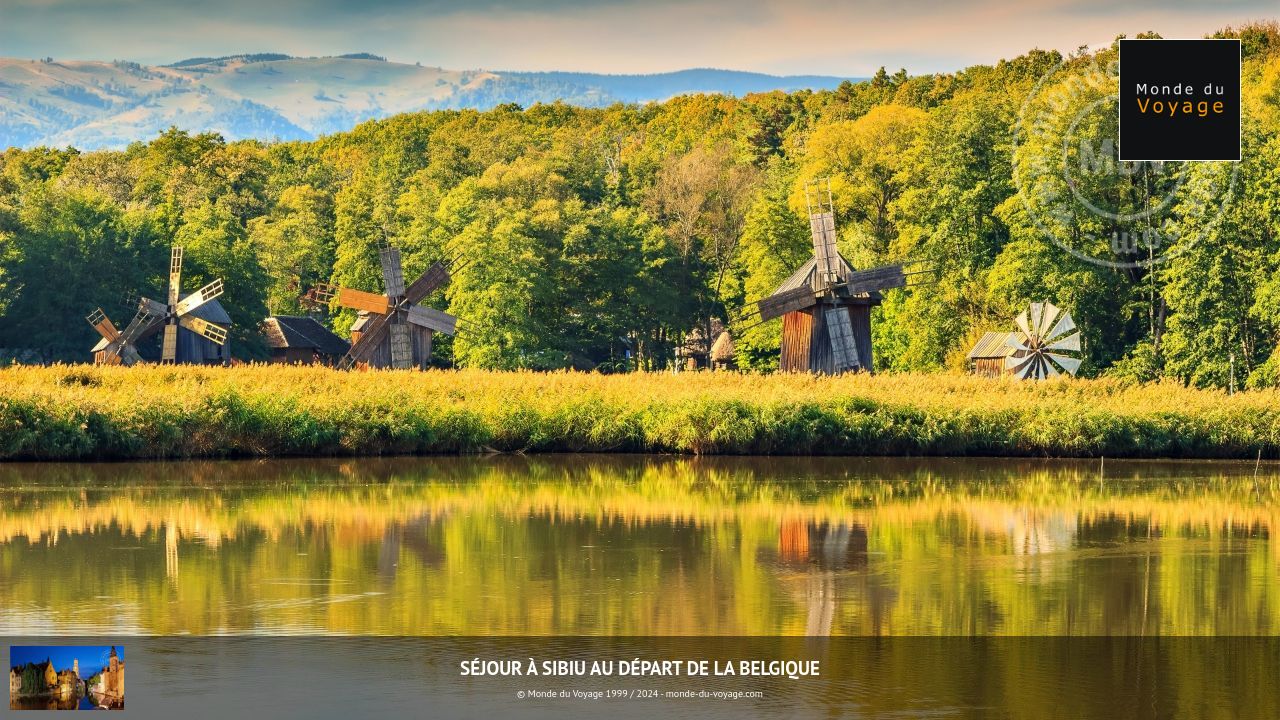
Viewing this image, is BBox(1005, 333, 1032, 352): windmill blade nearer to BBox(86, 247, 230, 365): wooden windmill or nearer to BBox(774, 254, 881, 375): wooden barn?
BBox(774, 254, 881, 375): wooden barn

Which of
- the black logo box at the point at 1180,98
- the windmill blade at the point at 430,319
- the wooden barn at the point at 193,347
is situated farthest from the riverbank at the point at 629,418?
the wooden barn at the point at 193,347

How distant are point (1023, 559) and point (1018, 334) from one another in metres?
28.8

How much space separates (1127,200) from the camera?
5041 centimetres

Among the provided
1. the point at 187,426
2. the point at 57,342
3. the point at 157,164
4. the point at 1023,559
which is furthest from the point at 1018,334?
the point at 157,164

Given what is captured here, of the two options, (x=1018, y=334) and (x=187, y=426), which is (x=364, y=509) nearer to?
(x=187, y=426)

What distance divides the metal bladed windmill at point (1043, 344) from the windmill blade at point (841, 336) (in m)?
4.94

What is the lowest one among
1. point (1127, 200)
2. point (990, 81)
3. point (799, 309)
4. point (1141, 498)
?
point (1141, 498)

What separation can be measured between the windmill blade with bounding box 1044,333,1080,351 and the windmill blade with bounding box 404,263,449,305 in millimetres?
17960

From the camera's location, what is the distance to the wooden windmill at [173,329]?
51.8 meters

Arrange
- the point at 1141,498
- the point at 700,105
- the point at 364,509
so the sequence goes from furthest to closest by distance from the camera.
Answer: the point at 700,105 < the point at 1141,498 < the point at 364,509

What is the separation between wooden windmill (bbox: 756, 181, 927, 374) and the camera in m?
44.6

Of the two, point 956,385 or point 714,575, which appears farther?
point 956,385

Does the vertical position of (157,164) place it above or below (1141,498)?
above

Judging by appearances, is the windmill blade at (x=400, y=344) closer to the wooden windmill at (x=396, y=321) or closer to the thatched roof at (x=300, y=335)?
the wooden windmill at (x=396, y=321)
